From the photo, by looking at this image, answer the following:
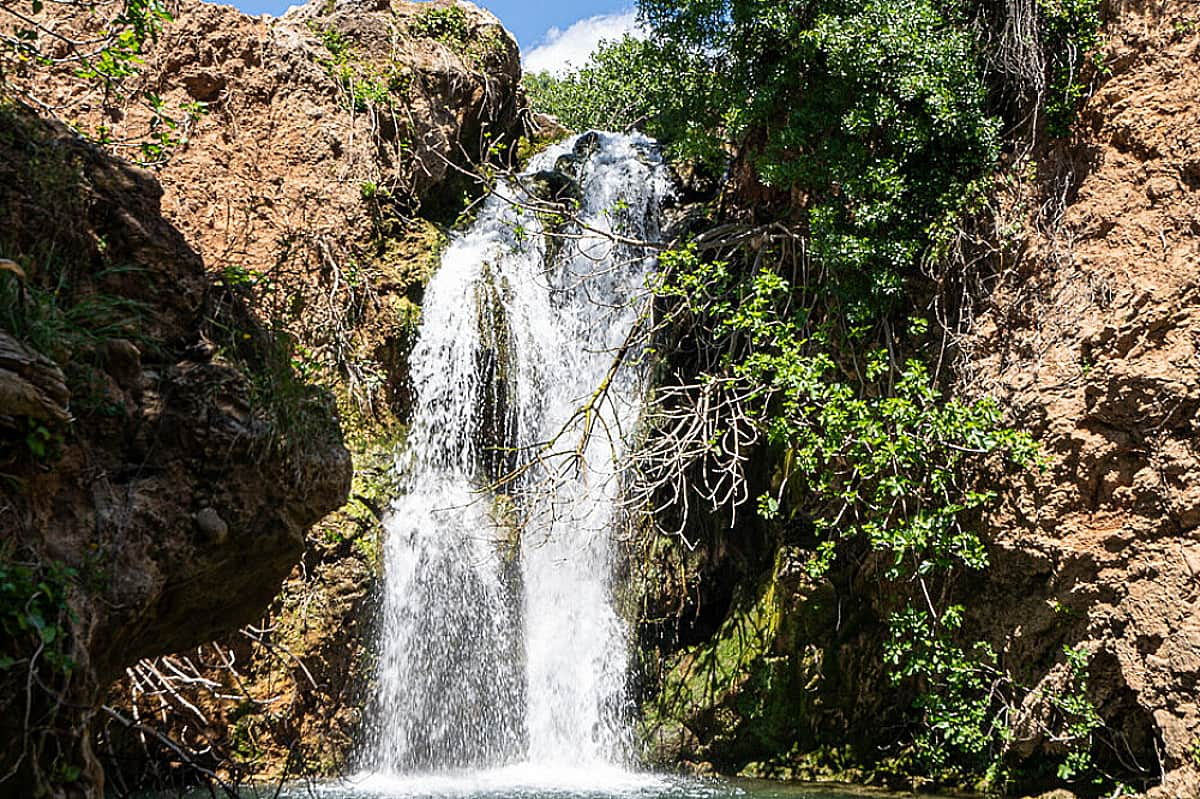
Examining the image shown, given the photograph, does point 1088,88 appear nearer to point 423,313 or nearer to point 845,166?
point 845,166

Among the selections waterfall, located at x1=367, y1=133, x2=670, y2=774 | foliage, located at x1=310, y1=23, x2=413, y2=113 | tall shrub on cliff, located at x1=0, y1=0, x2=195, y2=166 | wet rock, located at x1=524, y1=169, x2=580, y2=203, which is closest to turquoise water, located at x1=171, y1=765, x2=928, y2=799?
waterfall, located at x1=367, y1=133, x2=670, y2=774

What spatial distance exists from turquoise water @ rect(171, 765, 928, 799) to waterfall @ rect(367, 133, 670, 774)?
1.30 ft

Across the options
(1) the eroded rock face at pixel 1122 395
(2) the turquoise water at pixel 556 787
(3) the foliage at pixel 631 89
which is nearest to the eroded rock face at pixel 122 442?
(2) the turquoise water at pixel 556 787

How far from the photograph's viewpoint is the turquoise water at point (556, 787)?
7.84 meters

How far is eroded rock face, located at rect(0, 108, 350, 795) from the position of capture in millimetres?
3078

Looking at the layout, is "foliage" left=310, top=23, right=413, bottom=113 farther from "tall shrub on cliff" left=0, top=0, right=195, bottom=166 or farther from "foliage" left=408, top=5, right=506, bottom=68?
"tall shrub on cliff" left=0, top=0, right=195, bottom=166

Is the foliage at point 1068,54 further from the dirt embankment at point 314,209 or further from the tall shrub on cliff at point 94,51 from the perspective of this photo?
the tall shrub on cliff at point 94,51

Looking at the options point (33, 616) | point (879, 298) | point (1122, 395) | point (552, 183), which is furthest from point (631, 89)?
point (33, 616)

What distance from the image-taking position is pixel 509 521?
10422mm

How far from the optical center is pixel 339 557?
9.46m

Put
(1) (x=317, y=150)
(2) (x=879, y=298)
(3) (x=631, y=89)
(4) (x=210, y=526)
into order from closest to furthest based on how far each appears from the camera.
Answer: (4) (x=210, y=526) → (2) (x=879, y=298) → (1) (x=317, y=150) → (3) (x=631, y=89)

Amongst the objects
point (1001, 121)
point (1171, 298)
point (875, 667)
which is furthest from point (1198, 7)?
point (875, 667)

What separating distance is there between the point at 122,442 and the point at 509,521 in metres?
6.78

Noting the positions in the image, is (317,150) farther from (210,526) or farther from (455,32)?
(210,526)
